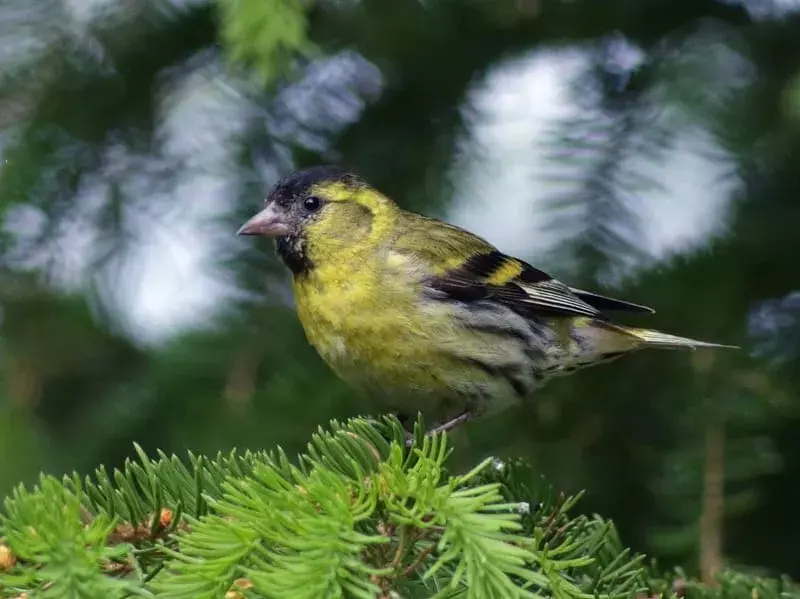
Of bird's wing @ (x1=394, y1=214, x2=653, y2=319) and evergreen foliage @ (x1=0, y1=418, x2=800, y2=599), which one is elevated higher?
bird's wing @ (x1=394, y1=214, x2=653, y2=319)

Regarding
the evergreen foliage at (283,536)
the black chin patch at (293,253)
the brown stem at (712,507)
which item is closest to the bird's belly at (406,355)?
the black chin patch at (293,253)

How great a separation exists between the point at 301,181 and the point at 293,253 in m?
0.13

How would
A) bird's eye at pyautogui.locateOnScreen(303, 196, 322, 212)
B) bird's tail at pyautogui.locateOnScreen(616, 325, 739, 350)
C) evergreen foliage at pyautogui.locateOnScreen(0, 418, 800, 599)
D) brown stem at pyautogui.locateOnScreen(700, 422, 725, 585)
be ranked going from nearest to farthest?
evergreen foliage at pyautogui.locateOnScreen(0, 418, 800, 599)
brown stem at pyautogui.locateOnScreen(700, 422, 725, 585)
bird's tail at pyautogui.locateOnScreen(616, 325, 739, 350)
bird's eye at pyautogui.locateOnScreen(303, 196, 322, 212)

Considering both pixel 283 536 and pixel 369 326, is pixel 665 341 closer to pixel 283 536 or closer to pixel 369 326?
pixel 369 326

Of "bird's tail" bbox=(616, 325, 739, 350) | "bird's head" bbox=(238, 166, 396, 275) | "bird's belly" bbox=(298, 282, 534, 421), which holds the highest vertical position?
"bird's tail" bbox=(616, 325, 739, 350)

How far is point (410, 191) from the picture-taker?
1885mm

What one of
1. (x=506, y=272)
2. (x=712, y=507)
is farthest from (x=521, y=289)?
(x=712, y=507)

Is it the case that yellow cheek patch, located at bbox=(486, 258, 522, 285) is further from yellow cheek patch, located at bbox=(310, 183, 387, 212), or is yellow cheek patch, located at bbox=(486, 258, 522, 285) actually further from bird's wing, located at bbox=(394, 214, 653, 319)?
yellow cheek patch, located at bbox=(310, 183, 387, 212)

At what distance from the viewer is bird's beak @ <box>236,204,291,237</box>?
167 cm

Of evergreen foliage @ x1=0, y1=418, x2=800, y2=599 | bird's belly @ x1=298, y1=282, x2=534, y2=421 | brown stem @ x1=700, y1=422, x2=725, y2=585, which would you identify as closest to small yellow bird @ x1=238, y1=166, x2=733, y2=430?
bird's belly @ x1=298, y1=282, x2=534, y2=421

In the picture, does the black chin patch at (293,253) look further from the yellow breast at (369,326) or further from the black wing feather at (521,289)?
the black wing feather at (521,289)

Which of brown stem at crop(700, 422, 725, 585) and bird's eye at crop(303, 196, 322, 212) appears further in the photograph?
bird's eye at crop(303, 196, 322, 212)

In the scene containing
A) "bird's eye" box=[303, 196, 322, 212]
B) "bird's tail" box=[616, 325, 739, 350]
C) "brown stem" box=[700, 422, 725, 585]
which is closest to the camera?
"brown stem" box=[700, 422, 725, 585]

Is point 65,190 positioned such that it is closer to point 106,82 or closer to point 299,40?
point 106,82
